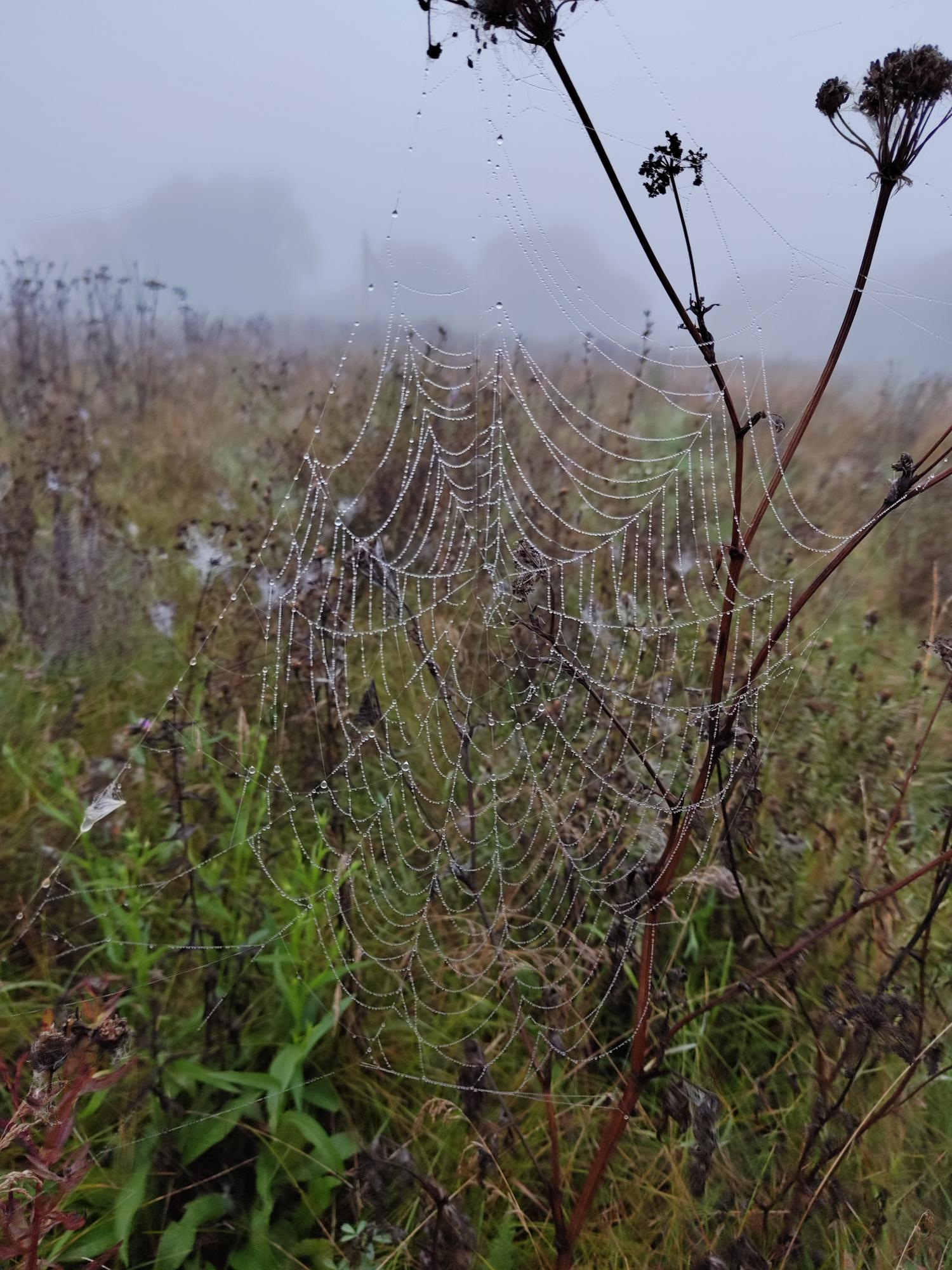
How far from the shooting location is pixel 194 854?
2031 millimetres

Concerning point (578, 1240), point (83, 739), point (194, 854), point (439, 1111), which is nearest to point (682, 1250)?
point (578, 1240)

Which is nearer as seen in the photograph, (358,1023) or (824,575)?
(824,575)

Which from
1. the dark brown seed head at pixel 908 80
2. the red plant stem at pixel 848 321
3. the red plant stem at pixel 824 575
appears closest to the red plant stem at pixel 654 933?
the red plant stem at pixel 824 575

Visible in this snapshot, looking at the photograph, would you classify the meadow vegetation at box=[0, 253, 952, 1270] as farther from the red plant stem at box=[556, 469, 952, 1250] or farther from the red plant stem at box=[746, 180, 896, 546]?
the red plant stem at box=[746, 180, 896, 546]

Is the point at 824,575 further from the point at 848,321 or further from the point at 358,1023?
the point at 358,1023

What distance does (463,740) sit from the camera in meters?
1.68

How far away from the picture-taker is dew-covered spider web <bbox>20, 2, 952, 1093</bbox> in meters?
1.79

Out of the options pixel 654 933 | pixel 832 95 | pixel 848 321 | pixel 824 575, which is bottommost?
pixel 654 933

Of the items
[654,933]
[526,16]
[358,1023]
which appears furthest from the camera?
[358,1023]

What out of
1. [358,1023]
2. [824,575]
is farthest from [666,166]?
[358,1023]

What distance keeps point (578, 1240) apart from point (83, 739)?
1881 millimetres

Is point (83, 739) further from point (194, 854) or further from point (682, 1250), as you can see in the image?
point (682, 1250)

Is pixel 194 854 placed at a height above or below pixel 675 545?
below

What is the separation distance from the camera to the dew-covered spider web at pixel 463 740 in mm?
1792
